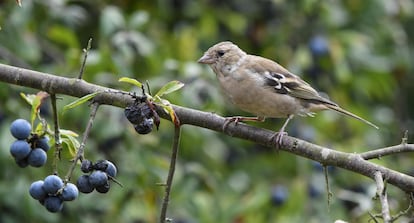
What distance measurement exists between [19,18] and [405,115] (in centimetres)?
458

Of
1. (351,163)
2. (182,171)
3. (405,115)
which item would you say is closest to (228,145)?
(182,171)

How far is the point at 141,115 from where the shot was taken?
3.24 meters

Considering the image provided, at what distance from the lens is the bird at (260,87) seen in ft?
15.4

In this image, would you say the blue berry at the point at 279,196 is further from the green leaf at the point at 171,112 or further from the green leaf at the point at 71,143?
the green leaf at the point at 171,112

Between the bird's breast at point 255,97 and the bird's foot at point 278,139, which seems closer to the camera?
the bird's foot at point 278,139

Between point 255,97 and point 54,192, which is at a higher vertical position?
point 255,97

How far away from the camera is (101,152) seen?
18.2ft

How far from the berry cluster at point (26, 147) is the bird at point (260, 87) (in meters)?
1.45

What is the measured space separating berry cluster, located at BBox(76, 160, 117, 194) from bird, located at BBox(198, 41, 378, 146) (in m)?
1.51

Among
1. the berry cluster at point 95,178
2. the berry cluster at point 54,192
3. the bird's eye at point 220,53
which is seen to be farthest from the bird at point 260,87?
the berry cluster at point 54,192

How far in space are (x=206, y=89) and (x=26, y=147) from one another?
2224mm

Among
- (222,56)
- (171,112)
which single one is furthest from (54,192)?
(222,56)

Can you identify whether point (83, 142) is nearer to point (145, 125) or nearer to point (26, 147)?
point (145, 125)

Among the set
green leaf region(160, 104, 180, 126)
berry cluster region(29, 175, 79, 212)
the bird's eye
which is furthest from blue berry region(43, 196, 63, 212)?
the bird's eye
